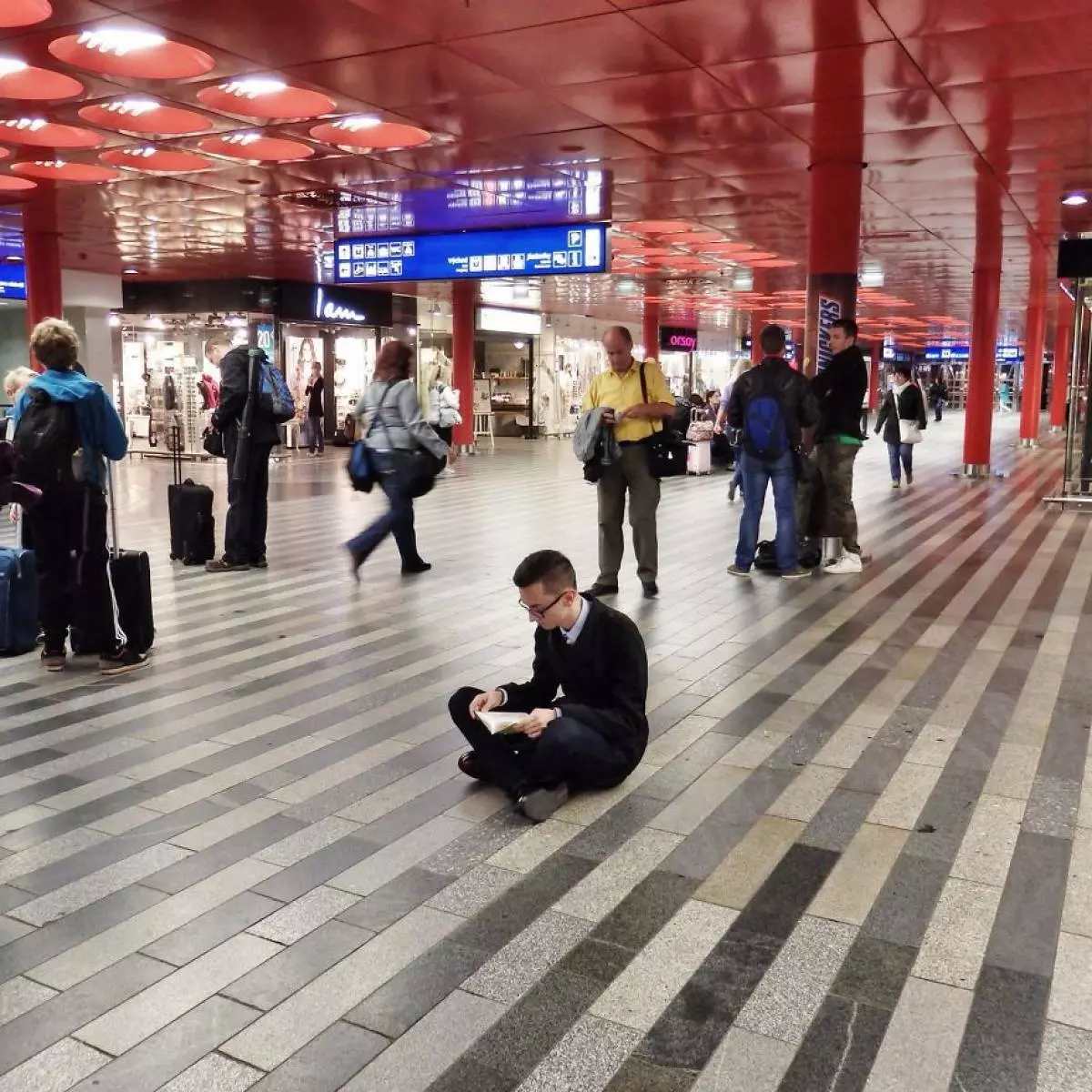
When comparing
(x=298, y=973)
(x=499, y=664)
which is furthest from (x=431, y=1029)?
(x=499, y=664)

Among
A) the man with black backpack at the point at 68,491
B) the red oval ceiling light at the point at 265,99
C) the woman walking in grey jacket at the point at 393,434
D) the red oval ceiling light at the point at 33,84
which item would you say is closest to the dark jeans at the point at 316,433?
the red oval ceiling light at the point at 265,99

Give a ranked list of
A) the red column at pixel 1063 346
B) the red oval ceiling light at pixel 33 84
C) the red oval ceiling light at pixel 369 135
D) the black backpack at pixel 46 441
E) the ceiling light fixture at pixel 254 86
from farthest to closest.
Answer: the red column at pixel 1063 346, the red oval ceiling light at pixel 369 135, the ceiling light fixture at pixel 254 86, the red oval ceiling light at pixel 33 84, the black backpack at pixel 46 441

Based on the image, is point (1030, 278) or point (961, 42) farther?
point (1030, 278)

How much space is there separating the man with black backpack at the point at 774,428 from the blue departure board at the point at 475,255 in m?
2.75

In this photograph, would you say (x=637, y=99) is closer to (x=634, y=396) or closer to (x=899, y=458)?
(x=634, y=396)

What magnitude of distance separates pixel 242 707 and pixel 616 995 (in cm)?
295

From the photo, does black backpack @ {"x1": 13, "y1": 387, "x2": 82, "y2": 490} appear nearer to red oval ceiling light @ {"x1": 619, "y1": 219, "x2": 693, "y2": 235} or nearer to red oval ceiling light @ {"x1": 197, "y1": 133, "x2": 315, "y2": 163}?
red oval ceiling light @ {"x1": 197, "y1": 133, "x2": 315, "y2": 163}

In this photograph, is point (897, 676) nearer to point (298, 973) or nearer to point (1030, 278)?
point (298, 973)

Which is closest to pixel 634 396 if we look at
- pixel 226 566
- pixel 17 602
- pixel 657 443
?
pixel 657 443

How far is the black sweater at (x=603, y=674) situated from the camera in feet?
12.6

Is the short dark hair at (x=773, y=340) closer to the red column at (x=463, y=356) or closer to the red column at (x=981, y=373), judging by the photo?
the red column at (x=981, y=373)

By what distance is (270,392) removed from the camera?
28.5ft

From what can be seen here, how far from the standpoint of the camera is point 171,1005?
2.69 meters

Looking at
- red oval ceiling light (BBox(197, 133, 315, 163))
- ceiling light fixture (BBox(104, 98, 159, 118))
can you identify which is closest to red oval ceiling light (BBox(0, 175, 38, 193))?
red oval ceiling light (BBox(197, 133, 315, 163))
